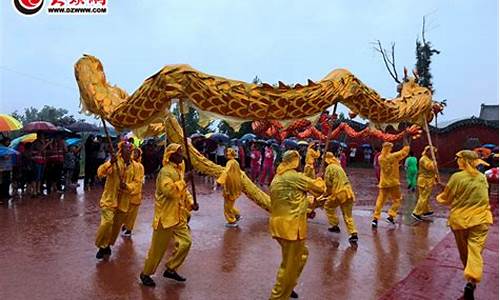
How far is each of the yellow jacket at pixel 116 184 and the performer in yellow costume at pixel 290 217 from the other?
280 centimetres

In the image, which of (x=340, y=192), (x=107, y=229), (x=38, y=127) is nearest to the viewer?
(x=107, y=229)

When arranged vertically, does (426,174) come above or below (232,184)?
above

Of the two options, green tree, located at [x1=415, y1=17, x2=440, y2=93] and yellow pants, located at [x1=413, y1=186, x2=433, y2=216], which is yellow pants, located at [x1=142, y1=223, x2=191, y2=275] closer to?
yellow pants, located at [x1=413, y1=186, x2=433, y2=216]

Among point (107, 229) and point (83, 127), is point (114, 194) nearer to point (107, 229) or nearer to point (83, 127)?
point (107, 229)

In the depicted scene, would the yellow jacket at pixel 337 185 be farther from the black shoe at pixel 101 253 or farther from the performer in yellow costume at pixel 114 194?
the black shoe at pixel 101 253

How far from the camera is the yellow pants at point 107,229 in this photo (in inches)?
265

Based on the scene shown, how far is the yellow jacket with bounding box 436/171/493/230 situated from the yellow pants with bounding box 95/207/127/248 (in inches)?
179

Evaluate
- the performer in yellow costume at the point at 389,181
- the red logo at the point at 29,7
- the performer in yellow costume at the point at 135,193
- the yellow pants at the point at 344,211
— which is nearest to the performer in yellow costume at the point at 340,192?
the yellow pants at the point at 344,211

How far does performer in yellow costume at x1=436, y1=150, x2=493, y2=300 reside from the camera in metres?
5.59

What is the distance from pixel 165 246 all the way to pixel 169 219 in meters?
0.33

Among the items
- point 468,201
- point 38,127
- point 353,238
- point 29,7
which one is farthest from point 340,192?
point 38,127

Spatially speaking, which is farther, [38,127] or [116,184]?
[38,127]

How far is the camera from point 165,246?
568 centimetres

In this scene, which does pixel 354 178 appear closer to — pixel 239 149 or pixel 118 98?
pixel 239 149
